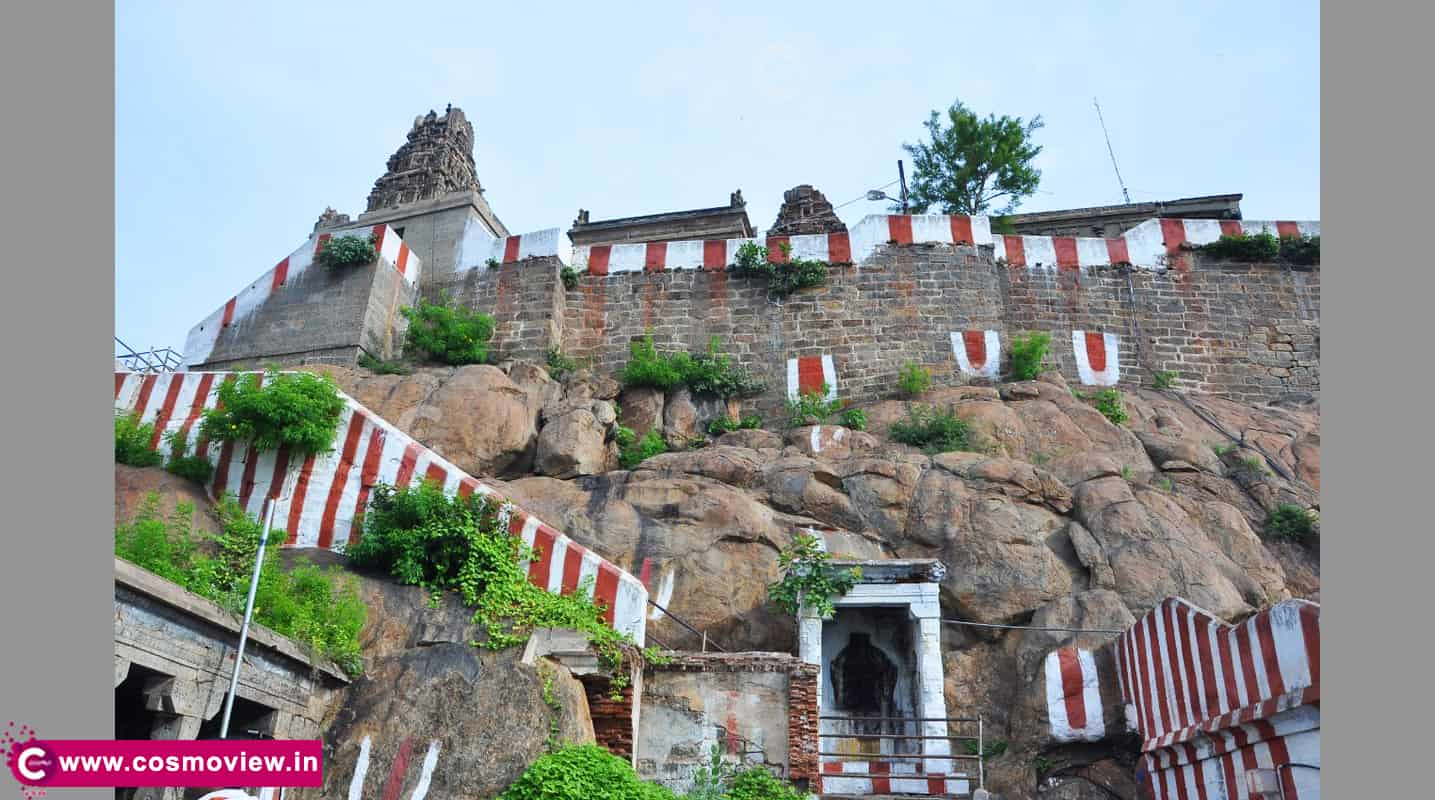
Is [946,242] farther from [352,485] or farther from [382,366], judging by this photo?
[352,485]

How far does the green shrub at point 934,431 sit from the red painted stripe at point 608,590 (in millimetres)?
6778

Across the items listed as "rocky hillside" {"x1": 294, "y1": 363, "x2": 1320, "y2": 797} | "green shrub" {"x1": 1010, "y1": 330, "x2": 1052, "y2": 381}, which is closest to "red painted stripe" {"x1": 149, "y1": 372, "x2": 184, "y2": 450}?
"rocky hillside" {"x1": 294, "y1": 363, "x2": 1320, "y2": 797}

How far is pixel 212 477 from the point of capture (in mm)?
13344

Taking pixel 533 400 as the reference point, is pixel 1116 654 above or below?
below

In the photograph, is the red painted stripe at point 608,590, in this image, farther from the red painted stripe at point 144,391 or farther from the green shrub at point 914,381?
the green shrub at point 914,381

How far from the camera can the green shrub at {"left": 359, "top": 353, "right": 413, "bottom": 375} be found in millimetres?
19469

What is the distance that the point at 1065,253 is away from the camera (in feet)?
73.3

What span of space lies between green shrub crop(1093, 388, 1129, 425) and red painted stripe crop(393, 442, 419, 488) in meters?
11.9

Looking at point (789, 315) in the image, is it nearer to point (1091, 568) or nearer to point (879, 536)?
point (879, 536)

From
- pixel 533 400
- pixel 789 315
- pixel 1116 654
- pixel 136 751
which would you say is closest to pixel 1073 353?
pixel 789 315

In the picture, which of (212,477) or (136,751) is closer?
(136,751)

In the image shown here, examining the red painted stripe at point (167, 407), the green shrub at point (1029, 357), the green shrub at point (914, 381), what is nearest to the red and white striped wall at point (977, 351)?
the green shrub at point (1029, 357)

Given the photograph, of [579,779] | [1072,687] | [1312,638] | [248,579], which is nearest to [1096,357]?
[1072,687]

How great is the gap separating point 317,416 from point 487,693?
5.50m
